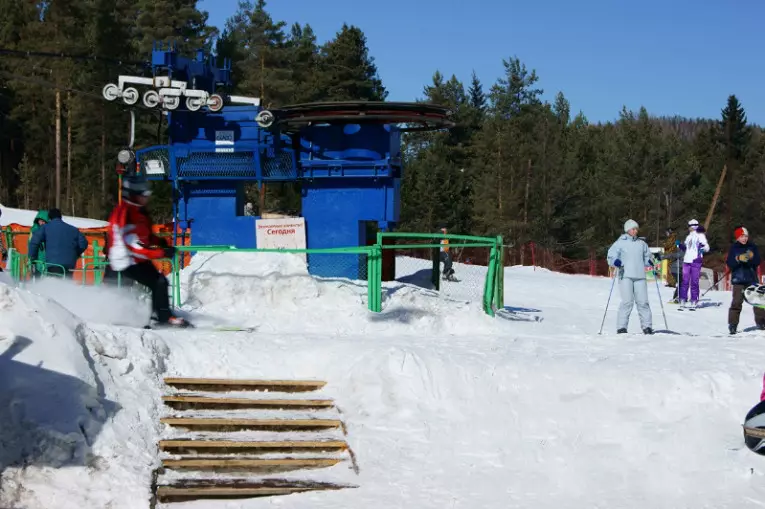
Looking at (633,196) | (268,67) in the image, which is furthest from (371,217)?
(633,196)

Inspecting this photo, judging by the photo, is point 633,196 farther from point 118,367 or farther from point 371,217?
point 118,367

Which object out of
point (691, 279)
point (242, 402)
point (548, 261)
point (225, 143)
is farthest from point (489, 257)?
point (548, 261)

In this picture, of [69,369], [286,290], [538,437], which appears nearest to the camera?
→ [69,369]

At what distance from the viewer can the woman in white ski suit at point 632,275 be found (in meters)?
→ 12.7

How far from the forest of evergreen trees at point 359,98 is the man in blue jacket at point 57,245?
3537 cm

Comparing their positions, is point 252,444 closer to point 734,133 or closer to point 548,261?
point 548,261

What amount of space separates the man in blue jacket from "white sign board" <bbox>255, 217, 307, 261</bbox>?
383 centimetres

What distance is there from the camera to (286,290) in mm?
13328

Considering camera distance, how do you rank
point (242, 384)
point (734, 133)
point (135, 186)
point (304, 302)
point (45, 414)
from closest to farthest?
1. point (45, 414)
2. point (242, 384)
3. point (135, 186)
4. point (304, 302)
5. point (734, 133)

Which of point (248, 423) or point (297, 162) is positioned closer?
point (248, 423)

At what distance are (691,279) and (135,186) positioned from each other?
12.4 meters

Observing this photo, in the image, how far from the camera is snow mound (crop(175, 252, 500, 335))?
1269 cm

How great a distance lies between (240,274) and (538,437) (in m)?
6.53

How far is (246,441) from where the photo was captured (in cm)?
777
